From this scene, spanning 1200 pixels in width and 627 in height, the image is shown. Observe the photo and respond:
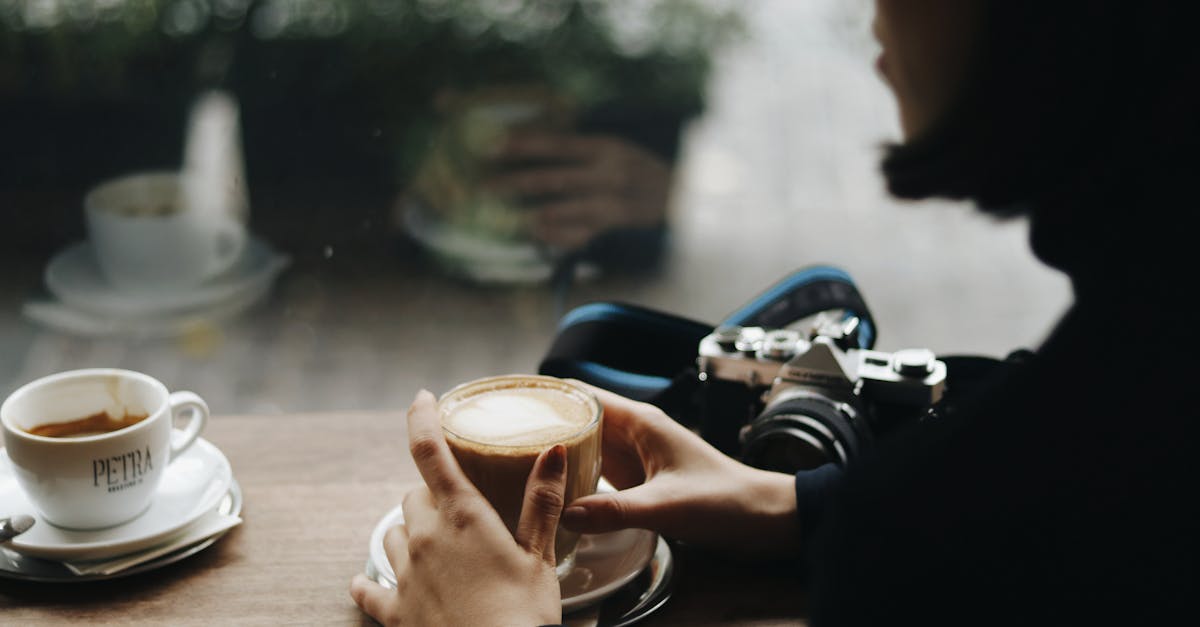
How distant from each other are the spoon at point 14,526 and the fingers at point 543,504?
0.27 m

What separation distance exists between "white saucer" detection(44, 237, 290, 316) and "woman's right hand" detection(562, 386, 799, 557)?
39.3 inches

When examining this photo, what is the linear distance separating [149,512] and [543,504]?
0.24 meters

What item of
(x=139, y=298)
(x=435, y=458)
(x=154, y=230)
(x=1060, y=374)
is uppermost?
→ (x=1060, y=374)

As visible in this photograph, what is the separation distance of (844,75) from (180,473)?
1.51 meters

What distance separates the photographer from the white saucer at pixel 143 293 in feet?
4.84

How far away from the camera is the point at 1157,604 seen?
0.36 meters

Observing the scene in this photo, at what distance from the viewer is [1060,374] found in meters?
0.37

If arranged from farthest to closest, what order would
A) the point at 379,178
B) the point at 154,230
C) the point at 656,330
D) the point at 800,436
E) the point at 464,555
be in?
the point at 379,178 → the point at 154,230 → the point at 656,330 → the point at 800,436 → the point at 464,555

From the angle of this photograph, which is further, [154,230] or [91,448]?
[154,230]

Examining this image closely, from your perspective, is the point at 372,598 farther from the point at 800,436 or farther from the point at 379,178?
the point at 379,178

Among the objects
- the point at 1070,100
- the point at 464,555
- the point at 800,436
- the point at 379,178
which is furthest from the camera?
the point at 379,178

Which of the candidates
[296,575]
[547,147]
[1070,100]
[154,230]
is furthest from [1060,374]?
[547,147]

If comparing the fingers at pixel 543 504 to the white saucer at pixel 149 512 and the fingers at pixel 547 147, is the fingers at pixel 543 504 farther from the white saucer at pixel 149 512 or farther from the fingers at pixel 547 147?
the fingers at pixel 547 147

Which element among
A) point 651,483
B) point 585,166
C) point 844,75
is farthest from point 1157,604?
point 844,75
